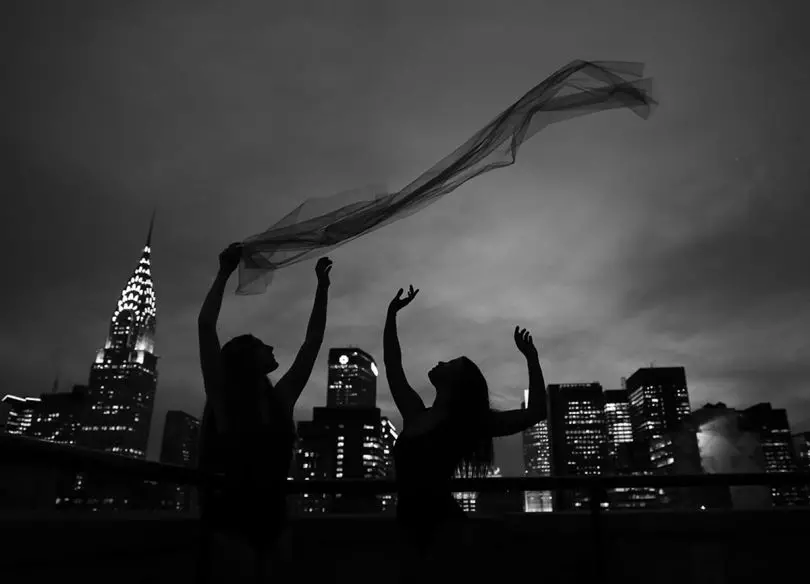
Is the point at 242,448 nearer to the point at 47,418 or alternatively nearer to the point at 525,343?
the point at 525,343

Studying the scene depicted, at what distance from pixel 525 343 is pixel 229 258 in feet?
7.35

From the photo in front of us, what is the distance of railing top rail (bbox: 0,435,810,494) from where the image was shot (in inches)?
82.8

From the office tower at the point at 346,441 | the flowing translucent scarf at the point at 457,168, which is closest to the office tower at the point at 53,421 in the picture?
the office tower at the point at 346,441

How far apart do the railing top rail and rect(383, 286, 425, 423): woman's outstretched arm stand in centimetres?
65

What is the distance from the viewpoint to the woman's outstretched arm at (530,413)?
3.64 metres

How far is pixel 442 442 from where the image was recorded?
10.8 ft

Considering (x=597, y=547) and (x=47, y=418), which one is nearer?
(x=597, y=547)

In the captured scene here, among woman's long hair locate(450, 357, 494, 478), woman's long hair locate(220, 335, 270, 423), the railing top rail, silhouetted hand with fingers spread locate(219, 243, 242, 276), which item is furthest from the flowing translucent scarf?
the railing top rail

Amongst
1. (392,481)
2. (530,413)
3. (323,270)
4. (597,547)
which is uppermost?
(323,270)

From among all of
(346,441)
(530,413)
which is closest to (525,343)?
(530,413)

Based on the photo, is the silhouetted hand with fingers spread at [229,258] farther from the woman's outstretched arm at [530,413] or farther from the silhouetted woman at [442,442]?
the woman's outstretched arm at [530,413]

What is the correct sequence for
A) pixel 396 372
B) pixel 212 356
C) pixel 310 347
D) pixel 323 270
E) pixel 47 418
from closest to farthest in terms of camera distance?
pixel 212 356
pixel 310 347
pixel 396 372
pixel 323 270
pixel 47 418

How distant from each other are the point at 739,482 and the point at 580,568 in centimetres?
98

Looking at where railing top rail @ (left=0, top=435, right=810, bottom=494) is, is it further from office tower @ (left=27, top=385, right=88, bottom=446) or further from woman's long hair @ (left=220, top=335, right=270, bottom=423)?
office tower @ (left=27, top=385, right=88, bottom=446)
